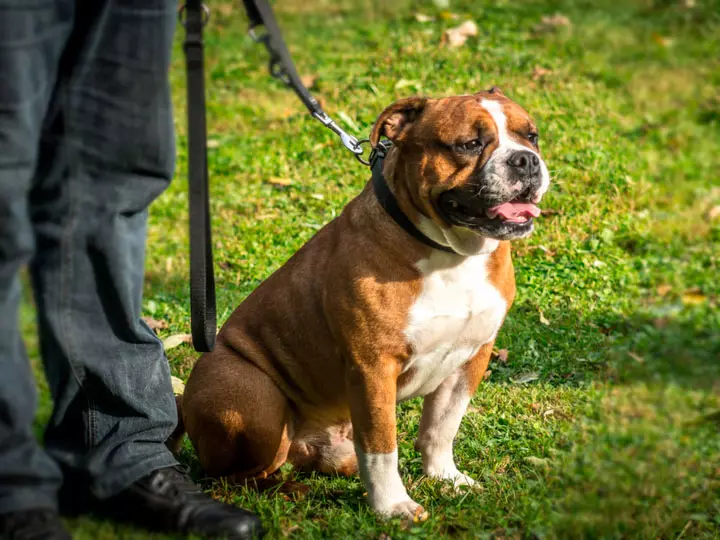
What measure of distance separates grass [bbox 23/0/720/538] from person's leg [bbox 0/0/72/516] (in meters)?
0.24

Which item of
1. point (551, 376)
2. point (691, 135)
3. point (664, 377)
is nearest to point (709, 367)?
point (664, 377)

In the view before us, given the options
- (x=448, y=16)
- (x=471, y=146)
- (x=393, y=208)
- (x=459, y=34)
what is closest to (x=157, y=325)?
(x=393, y=208)

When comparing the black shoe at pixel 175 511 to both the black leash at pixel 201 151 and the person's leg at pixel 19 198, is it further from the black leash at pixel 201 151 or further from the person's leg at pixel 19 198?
the black leash at pixel 201 151

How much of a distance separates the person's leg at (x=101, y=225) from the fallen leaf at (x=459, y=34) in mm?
5963

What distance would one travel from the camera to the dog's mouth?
10.6ft

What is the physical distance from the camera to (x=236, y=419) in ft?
11.3

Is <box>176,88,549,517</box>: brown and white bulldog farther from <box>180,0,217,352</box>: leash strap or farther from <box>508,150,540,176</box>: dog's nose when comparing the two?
<box>180,0,217,352</box>: leash strap

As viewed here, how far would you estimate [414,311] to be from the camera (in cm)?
322

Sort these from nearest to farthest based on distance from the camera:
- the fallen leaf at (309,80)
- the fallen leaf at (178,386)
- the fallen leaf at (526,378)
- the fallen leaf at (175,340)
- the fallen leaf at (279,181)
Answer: the fallen leaf at (178,386) < the fallen leaf at (526,378) < the fallen leaf at (175,340) < the fallen leaf at (279,181) < the fallen leaf at (309,80)

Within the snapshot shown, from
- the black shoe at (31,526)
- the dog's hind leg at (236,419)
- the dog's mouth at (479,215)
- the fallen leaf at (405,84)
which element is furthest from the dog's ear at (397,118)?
the fallen leaf at (405,84)

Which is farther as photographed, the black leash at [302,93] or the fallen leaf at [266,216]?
the fallen leaf at [266,216]

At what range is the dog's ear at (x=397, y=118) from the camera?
3.42m

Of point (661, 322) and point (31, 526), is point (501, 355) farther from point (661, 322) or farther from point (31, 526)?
point (31, 526)

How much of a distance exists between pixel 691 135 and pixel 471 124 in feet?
14.0
